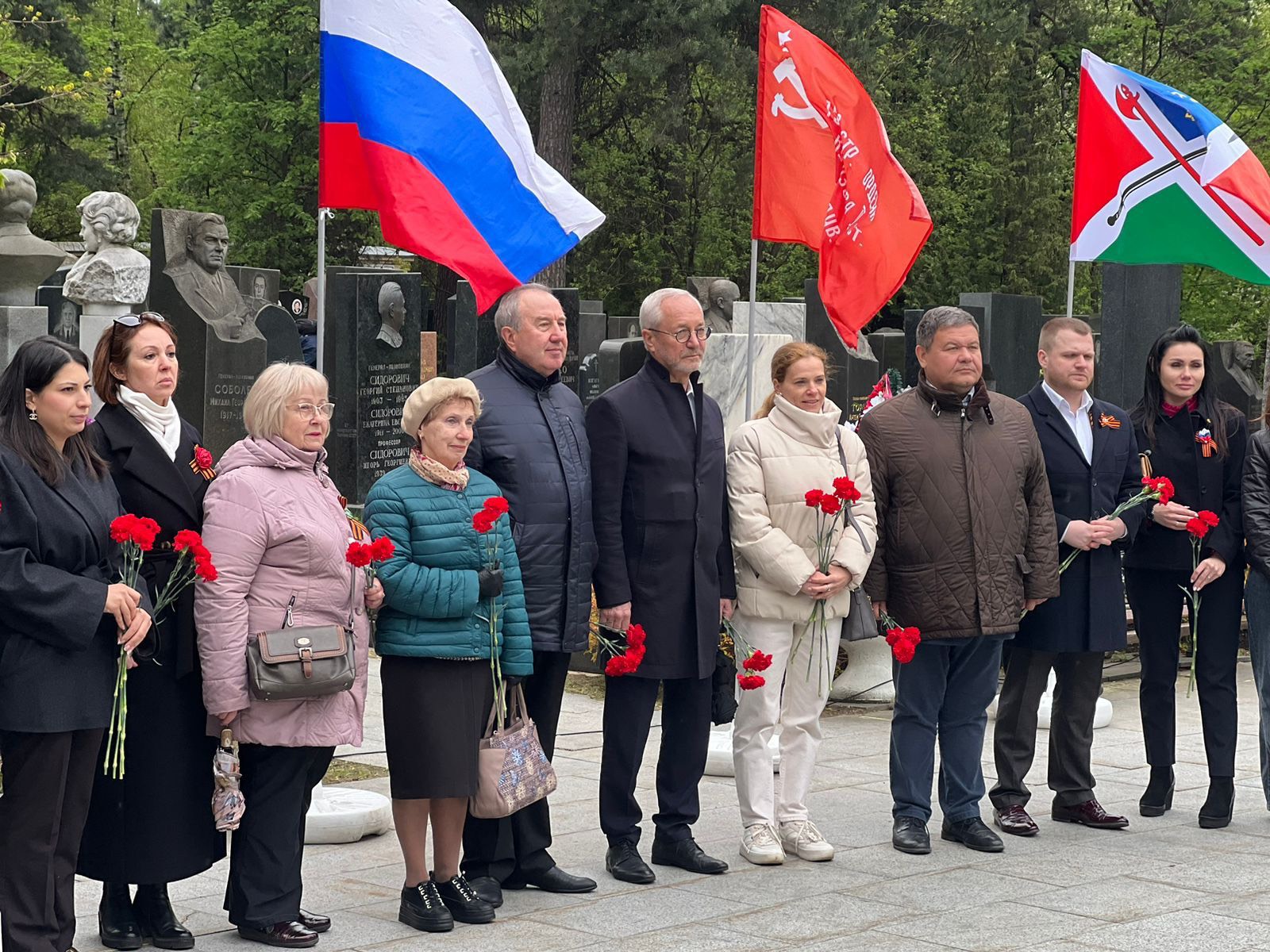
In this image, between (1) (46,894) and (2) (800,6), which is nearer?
(1) (46,894)

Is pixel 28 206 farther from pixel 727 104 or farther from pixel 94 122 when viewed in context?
pixel 94 122

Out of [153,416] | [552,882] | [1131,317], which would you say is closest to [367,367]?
[1131,317]

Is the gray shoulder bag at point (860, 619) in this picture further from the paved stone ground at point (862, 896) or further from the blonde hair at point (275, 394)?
the blonde hair at point (275, 394)

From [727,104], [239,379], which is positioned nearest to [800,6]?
[727,104]

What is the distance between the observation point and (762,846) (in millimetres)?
6629

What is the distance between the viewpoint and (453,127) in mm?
6918

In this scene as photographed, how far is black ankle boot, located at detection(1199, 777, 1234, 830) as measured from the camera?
738 centimetres

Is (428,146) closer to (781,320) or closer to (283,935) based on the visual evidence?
(283,935)

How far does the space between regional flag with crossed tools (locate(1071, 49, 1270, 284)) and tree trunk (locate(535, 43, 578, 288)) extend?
2043 centimetres

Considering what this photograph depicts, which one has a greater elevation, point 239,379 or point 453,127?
point 453,127

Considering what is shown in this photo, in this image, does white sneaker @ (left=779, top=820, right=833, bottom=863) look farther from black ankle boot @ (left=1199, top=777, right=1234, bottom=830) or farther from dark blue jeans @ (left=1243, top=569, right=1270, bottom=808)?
dark blue jeans @ (left=1243, top=569, right=1270, bottom=808)

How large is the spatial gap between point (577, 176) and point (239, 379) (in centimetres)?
2119

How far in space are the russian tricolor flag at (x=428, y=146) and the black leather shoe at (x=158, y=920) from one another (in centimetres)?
246

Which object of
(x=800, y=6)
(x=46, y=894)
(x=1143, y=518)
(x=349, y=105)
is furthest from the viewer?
(x=800, y=6)
